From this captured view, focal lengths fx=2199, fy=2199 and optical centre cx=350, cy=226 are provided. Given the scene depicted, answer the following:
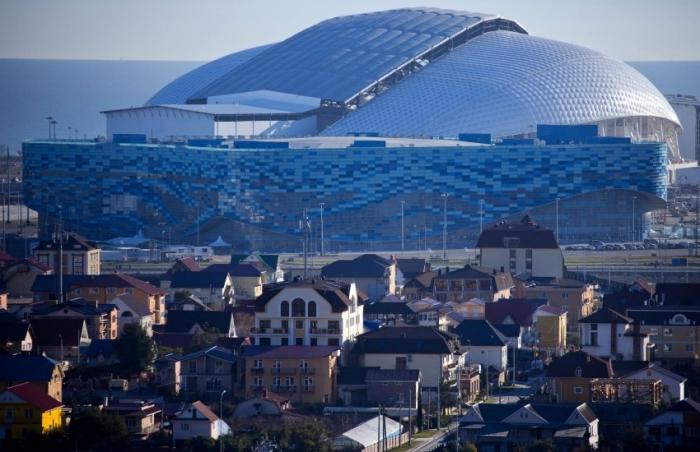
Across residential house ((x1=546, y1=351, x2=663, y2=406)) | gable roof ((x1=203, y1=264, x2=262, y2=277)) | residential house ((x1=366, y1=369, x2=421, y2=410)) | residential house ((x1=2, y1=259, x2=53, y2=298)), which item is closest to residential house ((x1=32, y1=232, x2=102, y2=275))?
residential house ((x1=2, y1=259, x2=53, y2=298))

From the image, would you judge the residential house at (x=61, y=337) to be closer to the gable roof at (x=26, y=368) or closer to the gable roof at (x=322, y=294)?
the gable roof at (x=322, y=294)

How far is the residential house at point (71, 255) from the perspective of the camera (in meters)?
60.9

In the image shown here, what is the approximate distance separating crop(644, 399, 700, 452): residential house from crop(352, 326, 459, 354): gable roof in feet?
23.1

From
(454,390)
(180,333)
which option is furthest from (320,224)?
(454,390)

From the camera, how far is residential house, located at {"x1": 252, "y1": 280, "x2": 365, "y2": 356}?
45.0 metres

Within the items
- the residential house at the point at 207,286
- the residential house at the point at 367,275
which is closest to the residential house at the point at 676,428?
the residential house at the point at 207,286

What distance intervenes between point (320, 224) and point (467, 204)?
5761 mm

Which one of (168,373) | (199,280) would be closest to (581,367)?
(168,373)

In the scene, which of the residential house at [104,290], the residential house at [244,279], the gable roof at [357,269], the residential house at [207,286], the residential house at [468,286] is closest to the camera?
the residential house at [104,290]

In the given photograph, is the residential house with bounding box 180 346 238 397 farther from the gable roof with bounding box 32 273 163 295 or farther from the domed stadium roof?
the domed stadium roof

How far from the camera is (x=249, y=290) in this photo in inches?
2338

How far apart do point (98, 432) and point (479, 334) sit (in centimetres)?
1228

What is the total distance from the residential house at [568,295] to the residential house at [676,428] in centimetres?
1671

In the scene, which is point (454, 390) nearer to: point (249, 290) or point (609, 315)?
point (609, 315)
